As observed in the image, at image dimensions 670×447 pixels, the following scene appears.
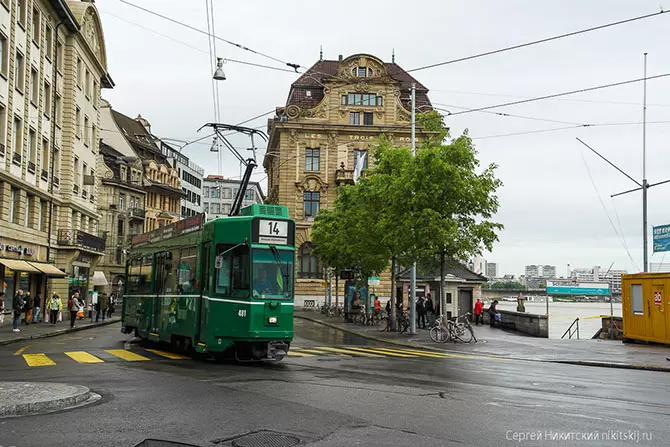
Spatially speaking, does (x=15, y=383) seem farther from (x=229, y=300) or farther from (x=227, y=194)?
(x=227, y=194)

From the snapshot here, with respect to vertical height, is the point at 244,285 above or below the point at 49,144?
below

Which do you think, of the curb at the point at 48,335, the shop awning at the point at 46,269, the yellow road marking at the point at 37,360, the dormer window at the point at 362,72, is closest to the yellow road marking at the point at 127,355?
the yellow road marking at the point at 37,360

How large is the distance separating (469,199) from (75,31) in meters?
30.8

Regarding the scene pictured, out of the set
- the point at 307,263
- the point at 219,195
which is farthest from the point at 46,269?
the point at 219,195

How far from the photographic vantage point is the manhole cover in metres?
7.82

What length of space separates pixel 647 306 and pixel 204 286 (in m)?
16.8

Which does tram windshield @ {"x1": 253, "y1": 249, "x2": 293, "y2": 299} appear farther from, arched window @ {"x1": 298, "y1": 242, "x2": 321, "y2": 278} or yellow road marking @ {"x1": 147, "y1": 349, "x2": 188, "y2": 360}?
arched window @ {"x1": 298, "y1": 242, "x2": 321, "y2": 278}

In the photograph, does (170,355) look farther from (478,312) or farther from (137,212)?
(137,212)

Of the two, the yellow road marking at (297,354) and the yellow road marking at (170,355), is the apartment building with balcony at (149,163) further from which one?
the yellow road marking at (297,354)

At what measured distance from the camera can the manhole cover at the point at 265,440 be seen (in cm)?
782

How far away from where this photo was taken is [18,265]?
1417 inches

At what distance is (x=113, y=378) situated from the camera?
543 inches

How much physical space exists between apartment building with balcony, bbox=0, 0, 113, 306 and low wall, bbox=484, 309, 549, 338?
2527cm

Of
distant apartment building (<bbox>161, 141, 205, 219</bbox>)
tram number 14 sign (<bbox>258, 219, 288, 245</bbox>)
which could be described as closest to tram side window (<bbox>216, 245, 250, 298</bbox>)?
tram number 14 sign (<bbox>258, 219, 288, 245</bbox>)
